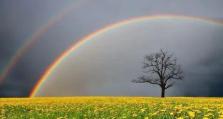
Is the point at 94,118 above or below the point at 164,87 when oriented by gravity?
below

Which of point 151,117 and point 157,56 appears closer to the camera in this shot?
point 151,117

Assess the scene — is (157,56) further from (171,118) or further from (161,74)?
(171,118)

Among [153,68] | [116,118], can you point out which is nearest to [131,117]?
[116,118]

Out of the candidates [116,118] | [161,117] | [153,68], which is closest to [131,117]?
[116,118]

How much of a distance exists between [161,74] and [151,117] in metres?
50.4

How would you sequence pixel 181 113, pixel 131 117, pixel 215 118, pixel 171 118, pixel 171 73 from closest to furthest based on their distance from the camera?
pixel 215 118 < pixel 171 118 < pixel 181 113 < pixel 131 117 < pixel 171 73

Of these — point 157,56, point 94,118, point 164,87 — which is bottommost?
point 94,118

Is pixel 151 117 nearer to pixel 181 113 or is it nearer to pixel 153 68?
pixel 181 113

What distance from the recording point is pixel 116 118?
10.3 metres

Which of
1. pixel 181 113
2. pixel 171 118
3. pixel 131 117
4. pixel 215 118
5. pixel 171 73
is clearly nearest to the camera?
pixel 215 118

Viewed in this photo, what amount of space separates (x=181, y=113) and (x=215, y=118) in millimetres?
1383

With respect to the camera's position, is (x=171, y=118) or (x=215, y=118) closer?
(x=215, y=118)

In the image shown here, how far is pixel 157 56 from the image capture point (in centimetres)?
6069

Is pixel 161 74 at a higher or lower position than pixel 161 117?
higher
